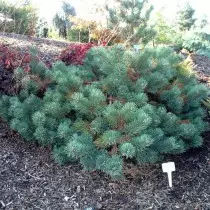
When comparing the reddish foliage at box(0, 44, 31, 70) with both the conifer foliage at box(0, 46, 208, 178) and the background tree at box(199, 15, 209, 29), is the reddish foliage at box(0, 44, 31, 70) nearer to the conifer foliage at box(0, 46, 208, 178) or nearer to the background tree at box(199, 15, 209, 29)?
the conifer foliage at box(0, 46, 208, 178)

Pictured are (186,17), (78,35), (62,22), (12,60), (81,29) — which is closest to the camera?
(12,60)

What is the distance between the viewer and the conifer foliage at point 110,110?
8.41ft

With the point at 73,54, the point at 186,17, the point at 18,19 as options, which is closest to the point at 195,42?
the point at 186,17

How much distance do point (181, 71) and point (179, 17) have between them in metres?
8.23

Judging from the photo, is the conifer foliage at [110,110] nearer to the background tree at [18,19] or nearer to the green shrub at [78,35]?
the background tree at [18,19]

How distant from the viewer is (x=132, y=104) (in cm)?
260

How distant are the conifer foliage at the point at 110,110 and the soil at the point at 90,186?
5.4 inches

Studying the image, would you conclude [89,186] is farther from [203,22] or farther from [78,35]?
[203,22]

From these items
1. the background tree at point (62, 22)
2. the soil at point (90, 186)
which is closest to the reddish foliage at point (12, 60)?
the soil at point (90, 186)

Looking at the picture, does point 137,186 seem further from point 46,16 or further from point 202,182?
point 46,16

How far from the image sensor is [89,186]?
2736 mm

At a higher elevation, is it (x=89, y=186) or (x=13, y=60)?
(x=13, y=60)

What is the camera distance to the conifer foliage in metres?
2.56

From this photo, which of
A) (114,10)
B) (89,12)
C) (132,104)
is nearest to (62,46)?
(114,10)
